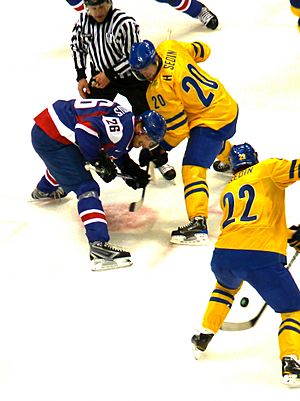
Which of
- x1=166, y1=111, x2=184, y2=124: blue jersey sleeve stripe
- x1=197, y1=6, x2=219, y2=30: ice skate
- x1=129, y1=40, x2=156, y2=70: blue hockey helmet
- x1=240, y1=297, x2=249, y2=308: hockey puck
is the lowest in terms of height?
x1=240, y1=297, x2=249, y2=308: hockey puck

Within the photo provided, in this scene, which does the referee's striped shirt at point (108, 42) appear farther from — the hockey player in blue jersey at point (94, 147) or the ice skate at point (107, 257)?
the ice skate at point (107, 257)

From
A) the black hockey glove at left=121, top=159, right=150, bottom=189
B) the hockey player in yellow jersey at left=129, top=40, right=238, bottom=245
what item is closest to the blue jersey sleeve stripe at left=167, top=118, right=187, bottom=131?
the hockey player in yellow jersey at left=129, top=40, right=238, bottom=245

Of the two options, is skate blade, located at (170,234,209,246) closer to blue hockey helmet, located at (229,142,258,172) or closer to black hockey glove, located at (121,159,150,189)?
black hockey glove, located at (121,159,150,189)

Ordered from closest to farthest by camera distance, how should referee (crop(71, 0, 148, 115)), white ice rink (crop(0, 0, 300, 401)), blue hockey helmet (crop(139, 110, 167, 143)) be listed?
white ice rink (crop(0, 0, 300, 401)), blue hockey helmet (crop(139, 110, 167, 143)), referee (crop(71, 0, 148, 115))

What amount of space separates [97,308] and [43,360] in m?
0.37

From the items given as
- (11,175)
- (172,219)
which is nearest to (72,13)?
(11,175)

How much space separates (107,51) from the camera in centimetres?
443

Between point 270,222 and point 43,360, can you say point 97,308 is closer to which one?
point 43,360

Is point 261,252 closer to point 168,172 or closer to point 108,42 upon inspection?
point 168,172

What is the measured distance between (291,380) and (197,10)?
359 centimetres

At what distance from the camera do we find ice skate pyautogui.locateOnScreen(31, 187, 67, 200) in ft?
14.7

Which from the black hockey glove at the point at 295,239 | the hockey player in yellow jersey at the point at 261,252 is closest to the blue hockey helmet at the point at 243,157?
the hockey player in yellow jersey at the point at 261,252

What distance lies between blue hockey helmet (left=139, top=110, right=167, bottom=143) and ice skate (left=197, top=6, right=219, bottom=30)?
7.91 ft

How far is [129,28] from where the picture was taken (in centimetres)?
435
